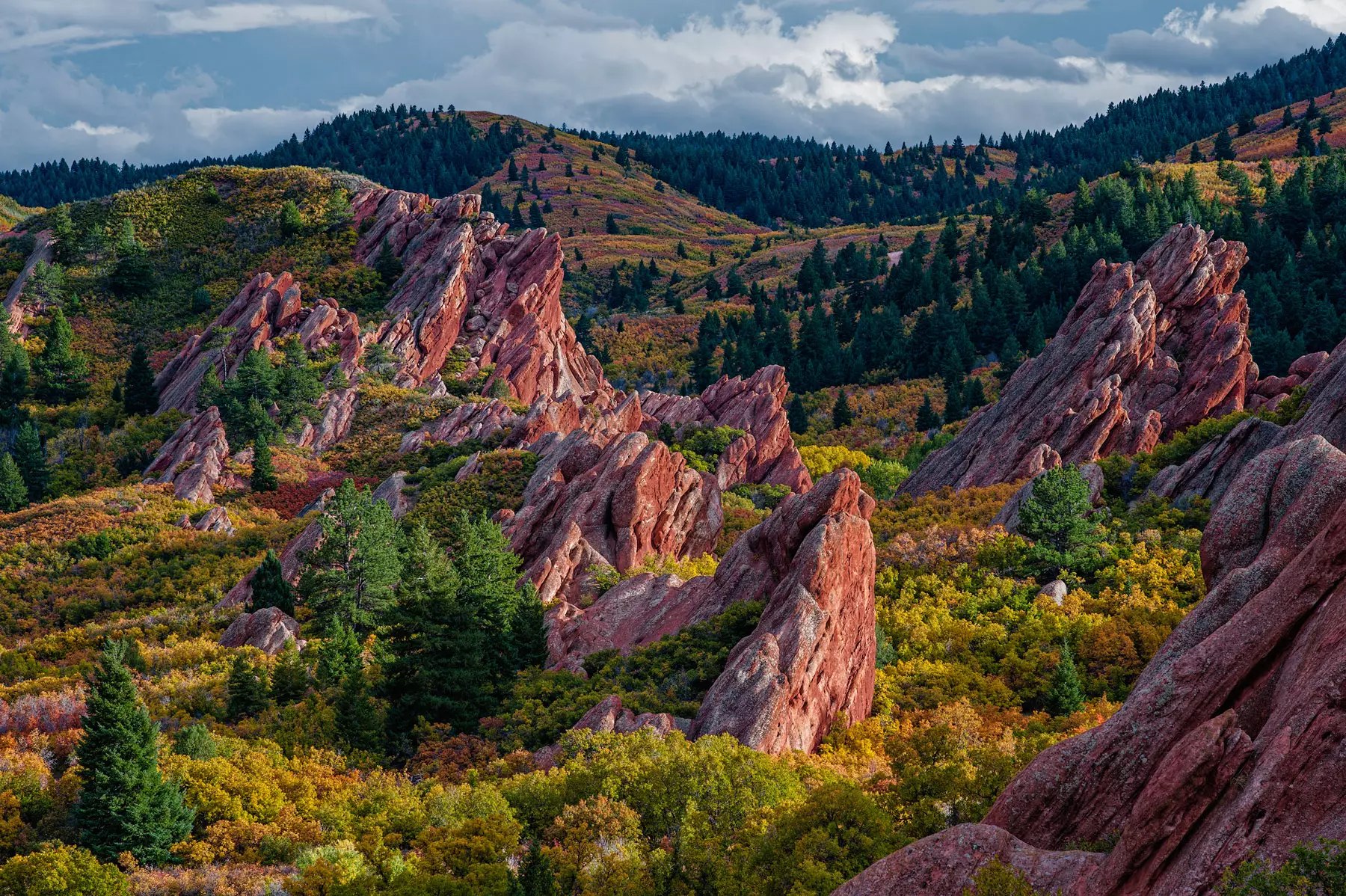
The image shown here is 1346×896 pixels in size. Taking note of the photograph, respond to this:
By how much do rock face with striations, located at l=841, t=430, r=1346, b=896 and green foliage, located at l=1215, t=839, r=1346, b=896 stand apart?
3.28 feet

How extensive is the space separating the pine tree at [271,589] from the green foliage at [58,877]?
3249 centimetres

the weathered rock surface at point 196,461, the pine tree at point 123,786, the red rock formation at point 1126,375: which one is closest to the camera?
the pine tree at point 123,786

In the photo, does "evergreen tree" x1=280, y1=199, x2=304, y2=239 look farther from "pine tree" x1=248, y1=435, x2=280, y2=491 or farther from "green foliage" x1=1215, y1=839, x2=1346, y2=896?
"green foliage" x1=1215, y1=839, x2=1346, y2=896

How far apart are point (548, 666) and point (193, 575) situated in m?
35.1

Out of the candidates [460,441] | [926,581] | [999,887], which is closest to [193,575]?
[460,441]

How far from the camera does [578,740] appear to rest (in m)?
45.5

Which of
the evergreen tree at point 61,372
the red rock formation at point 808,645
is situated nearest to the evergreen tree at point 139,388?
the evergreen tree at point 61,372

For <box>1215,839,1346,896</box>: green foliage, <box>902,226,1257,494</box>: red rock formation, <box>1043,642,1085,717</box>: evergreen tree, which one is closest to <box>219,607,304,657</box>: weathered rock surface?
<box>1043,642,1085,717</box>: evergreen tree

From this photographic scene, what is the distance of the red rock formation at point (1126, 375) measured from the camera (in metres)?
85.4

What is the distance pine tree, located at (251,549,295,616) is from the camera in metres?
71.0

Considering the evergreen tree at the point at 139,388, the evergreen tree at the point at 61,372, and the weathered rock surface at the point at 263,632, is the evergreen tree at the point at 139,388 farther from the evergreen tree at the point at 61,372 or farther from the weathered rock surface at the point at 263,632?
the weathered rock surface at the point at 263,632

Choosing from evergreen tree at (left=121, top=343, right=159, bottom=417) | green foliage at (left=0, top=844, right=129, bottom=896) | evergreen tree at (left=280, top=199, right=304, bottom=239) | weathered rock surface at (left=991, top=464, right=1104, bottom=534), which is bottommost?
green foliage at (left=0, top=844, right=129, bottom=896)

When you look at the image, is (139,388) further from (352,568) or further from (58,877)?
(58,877)

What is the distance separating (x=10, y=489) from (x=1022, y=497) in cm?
8438
